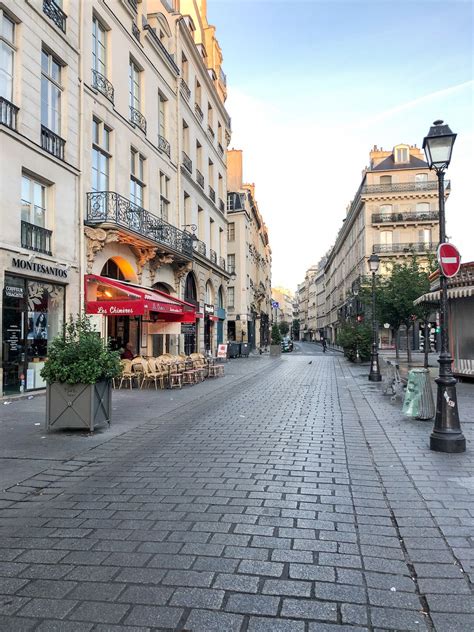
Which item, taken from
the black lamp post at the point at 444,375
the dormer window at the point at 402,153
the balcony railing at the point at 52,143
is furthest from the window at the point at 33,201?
the dormer window at the point at 402,153

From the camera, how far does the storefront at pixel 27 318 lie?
39.3ft

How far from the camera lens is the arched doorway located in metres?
27.2

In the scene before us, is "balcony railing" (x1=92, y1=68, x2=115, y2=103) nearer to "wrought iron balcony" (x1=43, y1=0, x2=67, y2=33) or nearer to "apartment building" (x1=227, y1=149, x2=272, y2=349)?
"wrought iron balcony" (x1=43, y1=0, x2=67, y2=33)

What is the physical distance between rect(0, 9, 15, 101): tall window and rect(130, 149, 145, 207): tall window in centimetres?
750

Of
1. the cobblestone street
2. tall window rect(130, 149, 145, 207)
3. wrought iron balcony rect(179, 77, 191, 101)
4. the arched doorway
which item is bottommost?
the cobblestone street

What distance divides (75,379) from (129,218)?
1122cm

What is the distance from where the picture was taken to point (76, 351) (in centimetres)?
777

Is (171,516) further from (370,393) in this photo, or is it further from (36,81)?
(36,81)

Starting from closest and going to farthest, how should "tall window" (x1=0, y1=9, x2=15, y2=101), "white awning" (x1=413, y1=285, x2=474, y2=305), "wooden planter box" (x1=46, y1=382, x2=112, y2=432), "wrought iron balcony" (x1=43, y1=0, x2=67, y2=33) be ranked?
1. "wooden planter box" (x1=46, y1=382, x2=112, y2=432)
2. "tall window" (x1=0, y1=9, x2=15, y2=101)
3. "wrought iron balcony" (x1=43, y1=0, x2=67, y2=33)
4. "white awning" (x1=413, y1=285, x2=474, y2=305)

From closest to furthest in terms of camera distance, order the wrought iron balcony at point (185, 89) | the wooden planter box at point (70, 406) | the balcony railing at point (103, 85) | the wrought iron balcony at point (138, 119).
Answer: the wooden planter box at point (70, 406) < the balcony railing at point (103, 85) < the wrought iron balcony at point (138, 119) < the wrought iron balcony at point (185, 89)

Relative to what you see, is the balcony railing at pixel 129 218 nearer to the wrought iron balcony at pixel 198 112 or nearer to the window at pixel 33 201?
the window at pixel 33 201

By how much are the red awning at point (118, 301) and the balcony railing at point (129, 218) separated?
2008 mm

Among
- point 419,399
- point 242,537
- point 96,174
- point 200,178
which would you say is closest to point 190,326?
point 200,178

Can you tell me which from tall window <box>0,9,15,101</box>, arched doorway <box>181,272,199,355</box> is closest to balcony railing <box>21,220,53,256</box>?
tall window <box>0,9,15,101</box>
